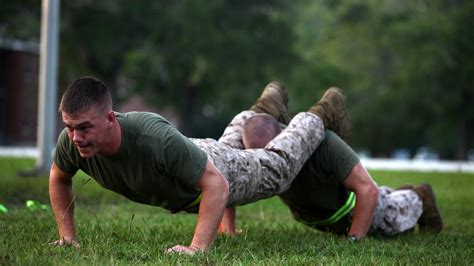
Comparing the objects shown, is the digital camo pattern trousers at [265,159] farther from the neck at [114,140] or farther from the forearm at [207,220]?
the neck at [114,140]

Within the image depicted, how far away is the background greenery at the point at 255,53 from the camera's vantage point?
106 ft

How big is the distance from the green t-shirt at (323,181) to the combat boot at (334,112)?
160 mm

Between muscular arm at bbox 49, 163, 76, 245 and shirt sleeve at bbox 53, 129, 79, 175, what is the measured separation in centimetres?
6

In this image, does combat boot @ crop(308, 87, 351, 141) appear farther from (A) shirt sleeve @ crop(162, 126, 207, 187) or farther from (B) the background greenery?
(B) the background greenery

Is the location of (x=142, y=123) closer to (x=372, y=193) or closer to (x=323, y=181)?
(x=323, y=181)

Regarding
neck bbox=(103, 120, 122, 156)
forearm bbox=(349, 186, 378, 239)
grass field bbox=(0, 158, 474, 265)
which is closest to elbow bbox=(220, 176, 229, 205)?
grass field bbox=(0, 158, 474, 265)

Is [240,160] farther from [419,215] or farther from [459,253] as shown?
[419,215]

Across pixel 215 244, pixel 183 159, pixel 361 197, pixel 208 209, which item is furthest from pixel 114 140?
pixel 361 197

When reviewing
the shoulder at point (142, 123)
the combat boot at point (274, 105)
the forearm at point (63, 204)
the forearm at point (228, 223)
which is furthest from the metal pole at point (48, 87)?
the shoulder at point (142, 123)

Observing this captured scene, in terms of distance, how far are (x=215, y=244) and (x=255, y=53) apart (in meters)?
28.9

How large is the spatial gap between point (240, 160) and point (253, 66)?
28.6m

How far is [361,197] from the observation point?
579cm

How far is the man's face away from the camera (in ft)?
14.2

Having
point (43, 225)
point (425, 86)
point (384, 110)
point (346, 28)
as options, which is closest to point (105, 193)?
point (43, 225)
